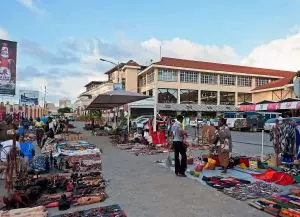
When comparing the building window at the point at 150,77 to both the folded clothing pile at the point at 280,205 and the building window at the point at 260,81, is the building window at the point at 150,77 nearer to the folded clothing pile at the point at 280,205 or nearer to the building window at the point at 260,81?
the building window at the point at 260,81

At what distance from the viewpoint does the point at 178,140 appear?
870cm

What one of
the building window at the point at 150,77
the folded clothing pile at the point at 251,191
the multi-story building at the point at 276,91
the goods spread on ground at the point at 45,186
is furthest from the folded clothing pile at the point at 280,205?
the building window at the point at 150,77

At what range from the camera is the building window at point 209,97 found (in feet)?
184

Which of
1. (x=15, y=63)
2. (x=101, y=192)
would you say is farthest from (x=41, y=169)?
(x=15, y=63)

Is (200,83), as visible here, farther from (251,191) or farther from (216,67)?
(251,191)

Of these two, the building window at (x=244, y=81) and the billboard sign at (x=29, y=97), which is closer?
the billboard sign at (x=29, y=97)

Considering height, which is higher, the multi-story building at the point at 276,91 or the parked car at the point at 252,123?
the multi-story building at the point at 276,91

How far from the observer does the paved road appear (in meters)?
5.45

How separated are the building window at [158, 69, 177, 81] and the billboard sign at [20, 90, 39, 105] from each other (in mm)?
20247

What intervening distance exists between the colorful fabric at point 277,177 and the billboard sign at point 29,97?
1351 inches

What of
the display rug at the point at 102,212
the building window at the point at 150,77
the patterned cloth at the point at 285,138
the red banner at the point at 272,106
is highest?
the building window at the point at 150,77

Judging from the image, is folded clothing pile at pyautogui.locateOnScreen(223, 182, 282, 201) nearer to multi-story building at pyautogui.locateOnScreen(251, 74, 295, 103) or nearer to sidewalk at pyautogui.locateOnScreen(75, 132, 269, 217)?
sidewalk at pyautogui.locateOnScreen(75, 132, 269, 217)

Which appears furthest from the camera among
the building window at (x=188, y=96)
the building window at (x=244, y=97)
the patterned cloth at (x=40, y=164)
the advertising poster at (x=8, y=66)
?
the building window at (x=244, y=97)

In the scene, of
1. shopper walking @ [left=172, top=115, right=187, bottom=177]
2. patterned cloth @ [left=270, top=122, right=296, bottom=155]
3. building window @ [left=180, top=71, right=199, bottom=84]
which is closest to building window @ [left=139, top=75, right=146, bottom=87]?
building window @ [left=180, top=71, right=199, bottom=84]
